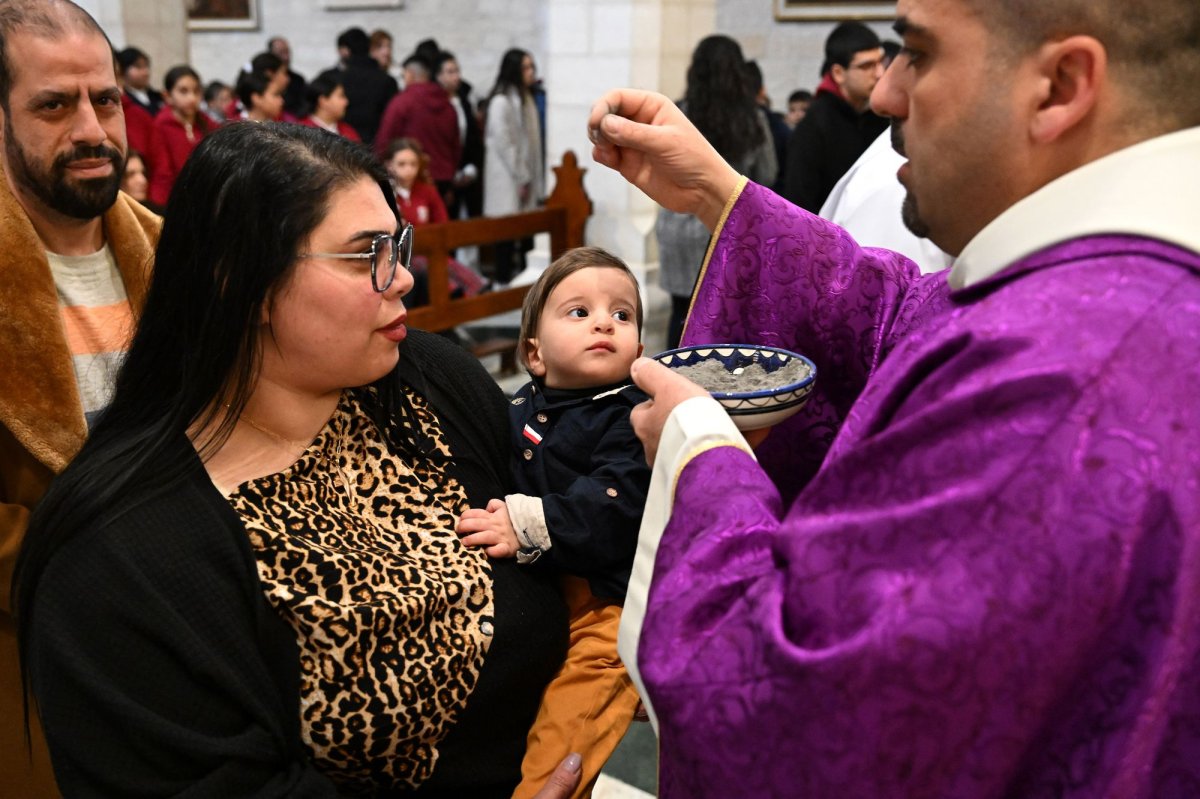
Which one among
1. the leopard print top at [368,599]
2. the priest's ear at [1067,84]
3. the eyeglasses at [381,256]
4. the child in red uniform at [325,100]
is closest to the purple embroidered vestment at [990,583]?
the priest's ear at [1067,84]

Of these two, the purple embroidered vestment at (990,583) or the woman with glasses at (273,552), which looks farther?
the woman with glasses at (273,552)

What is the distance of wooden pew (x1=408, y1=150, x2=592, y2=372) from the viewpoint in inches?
208

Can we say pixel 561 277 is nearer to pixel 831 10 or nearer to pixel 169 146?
pixel 169 146

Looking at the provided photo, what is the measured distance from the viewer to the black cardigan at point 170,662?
4.42 ft

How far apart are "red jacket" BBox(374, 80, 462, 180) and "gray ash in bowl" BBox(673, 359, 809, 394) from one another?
6.94 metres

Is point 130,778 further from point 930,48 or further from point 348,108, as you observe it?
point 348,108

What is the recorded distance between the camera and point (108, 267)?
7.39 ft

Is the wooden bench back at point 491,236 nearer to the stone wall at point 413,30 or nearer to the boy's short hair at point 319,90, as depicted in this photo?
the boy's short hair at point 319,90

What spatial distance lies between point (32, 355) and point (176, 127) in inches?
192

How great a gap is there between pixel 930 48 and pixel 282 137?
94cm

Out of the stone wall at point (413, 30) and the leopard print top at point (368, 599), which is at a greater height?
the stone wall at point (413, 30)

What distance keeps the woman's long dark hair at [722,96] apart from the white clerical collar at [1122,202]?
4.10 m

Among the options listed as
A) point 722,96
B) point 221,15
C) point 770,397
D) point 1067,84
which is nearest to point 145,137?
point 722,96

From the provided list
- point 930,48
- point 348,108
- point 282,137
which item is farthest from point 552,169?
point 930,48
